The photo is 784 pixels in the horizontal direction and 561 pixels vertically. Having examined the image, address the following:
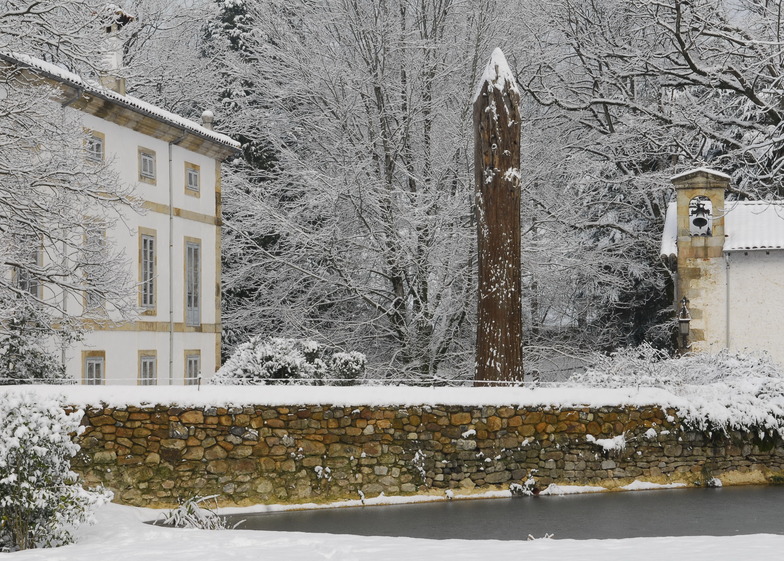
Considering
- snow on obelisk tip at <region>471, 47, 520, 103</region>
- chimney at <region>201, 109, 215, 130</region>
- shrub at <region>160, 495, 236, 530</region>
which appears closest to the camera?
shrub at <region>160, 495, 236, 530</region>

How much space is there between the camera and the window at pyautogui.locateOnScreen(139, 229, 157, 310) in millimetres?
22922

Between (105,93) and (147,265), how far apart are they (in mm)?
4458

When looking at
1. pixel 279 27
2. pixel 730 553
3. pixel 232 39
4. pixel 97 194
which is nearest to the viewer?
pixel 730 553

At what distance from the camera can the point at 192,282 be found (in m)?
25.1

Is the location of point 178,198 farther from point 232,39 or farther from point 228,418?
point 228,418

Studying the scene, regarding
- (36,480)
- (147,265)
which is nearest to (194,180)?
(147,265)

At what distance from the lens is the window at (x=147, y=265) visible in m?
22.9

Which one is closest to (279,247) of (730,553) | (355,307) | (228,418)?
(355,307)

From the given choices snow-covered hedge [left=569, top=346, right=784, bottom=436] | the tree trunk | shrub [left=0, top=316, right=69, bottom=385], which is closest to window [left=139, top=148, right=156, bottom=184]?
shrub [left=0, top=316, right=69, bottom=385]

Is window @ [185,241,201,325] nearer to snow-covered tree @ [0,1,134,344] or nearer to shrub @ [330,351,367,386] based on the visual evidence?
shrub @ [330,351,367,386]

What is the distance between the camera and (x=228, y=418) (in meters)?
14.0

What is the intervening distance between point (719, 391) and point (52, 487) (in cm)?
1032

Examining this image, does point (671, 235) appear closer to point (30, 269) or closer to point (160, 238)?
point (160, 238)

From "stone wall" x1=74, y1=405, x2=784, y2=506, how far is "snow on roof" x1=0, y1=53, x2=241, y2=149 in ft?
17.9
